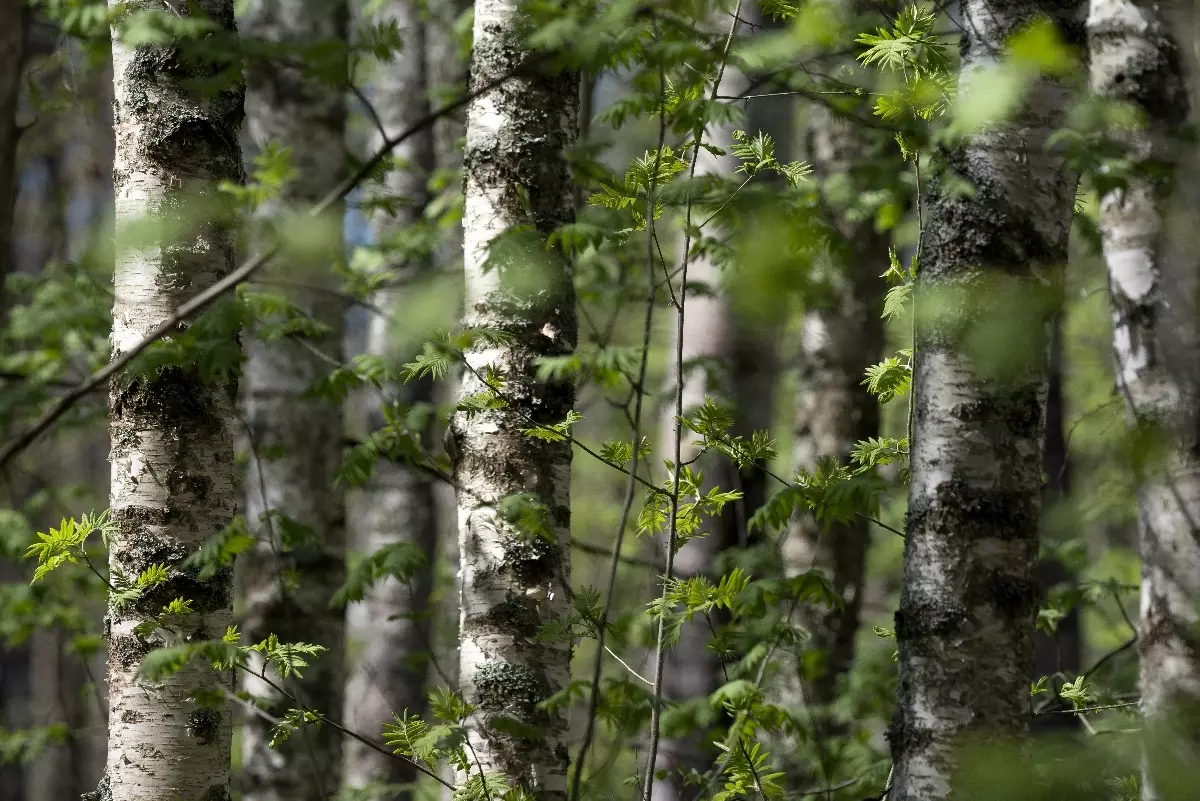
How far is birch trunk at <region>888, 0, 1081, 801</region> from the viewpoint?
8.02 ft

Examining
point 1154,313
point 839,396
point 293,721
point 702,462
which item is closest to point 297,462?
point 702,462

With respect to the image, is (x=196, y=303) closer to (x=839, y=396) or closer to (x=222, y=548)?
(x=222, y=548)

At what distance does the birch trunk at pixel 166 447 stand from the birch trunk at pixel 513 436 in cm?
71

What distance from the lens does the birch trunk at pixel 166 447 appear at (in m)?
2.58

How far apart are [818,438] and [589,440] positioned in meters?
9.60

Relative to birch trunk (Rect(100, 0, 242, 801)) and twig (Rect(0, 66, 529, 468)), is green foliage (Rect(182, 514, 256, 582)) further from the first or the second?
twig (Rect(0, 66, 529, 468))

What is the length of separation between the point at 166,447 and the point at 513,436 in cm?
98

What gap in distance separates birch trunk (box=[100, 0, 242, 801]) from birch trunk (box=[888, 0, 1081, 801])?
185cm

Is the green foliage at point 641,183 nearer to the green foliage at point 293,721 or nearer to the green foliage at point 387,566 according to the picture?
the green foliage at point 387,566

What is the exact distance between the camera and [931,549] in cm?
252

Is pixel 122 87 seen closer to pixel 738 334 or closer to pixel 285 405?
pixel 285 405

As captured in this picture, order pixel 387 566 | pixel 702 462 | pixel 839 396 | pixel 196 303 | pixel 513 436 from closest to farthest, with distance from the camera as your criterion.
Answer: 1. pixel 196 303
2. pixel 513 436
3. pixel 387 566
4. pixel 702 462
5. pixel 839 396

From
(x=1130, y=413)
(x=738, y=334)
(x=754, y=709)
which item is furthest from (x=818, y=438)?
(x=754, y=709)

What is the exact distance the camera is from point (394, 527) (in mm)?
7305
